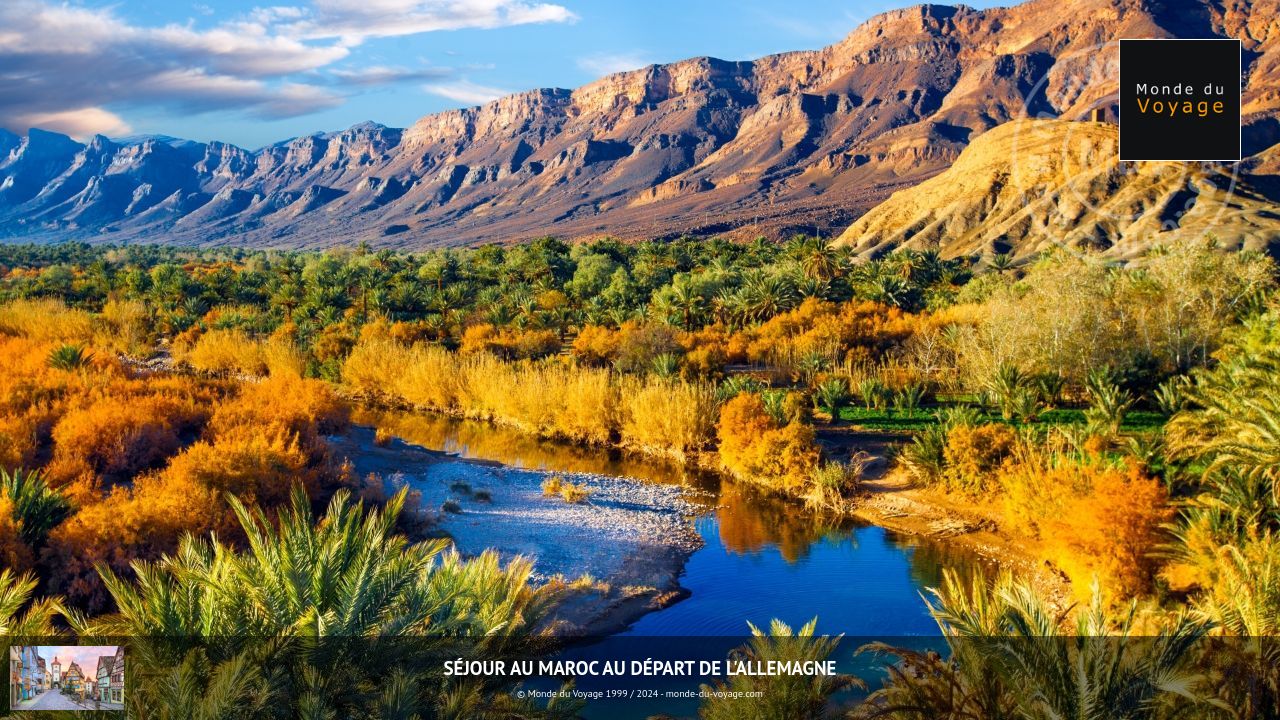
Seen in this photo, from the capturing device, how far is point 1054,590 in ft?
42.4

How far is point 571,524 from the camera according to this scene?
16.5 meters

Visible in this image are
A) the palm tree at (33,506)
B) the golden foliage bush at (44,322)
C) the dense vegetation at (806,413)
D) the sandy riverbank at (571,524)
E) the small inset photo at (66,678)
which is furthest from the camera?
the golden foliage bush at (44,322)

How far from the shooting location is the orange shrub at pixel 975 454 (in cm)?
1628

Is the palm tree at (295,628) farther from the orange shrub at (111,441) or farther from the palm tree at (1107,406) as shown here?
the palm tree at (1107,406)

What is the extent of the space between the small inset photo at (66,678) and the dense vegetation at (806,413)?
38cm

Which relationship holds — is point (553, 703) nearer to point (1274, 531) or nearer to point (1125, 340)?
point (1274, 531)

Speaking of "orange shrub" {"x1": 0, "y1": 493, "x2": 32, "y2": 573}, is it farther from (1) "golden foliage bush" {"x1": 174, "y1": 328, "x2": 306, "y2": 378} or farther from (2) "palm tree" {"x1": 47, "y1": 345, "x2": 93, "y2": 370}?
(1) "golden foliage bush" {"x1": 174, "y1": 328, "x2": 306, "y2": 378}

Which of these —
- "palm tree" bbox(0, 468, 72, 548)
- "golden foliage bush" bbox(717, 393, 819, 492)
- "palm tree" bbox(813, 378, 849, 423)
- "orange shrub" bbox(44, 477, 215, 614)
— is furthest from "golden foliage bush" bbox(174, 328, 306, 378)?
"palm tree" bbox(0, 468, 72, 548)

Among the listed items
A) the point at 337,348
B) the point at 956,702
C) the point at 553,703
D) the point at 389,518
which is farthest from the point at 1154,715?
the point at 337,348

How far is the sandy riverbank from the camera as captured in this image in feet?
43.0

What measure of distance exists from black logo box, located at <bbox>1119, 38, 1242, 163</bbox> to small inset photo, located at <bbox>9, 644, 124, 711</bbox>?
58.8 feet

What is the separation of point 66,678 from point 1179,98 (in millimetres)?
20494

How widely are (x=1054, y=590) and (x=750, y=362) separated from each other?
1683cm

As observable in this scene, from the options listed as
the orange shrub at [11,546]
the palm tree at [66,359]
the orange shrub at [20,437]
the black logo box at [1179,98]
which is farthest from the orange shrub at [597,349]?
the orange shrub at [11,546]
